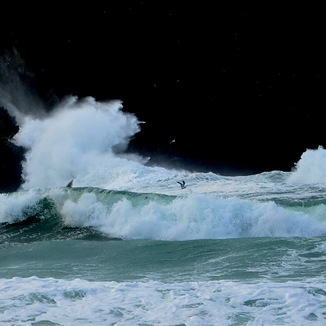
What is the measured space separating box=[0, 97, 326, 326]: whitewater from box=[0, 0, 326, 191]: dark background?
863 centimetres

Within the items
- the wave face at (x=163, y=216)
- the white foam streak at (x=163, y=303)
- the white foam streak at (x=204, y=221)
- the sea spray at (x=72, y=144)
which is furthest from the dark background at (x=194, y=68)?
the white foam streak at (x=163, y=303)

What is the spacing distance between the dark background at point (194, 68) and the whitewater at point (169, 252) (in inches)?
340

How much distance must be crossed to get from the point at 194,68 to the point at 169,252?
24875 mm

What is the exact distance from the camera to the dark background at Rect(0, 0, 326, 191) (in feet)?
103

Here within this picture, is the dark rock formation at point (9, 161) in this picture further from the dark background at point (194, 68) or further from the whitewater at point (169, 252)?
the whitewater at point (169, 252)

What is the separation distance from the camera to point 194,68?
108ft

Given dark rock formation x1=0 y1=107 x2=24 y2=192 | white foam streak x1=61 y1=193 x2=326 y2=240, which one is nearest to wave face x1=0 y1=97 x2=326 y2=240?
white foam streak x1=61 y1=193 x2=326 y2=240

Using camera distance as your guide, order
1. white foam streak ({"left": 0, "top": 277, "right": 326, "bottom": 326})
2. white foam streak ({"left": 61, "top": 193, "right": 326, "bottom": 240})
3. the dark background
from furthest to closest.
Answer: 1. the dark background
2. white foam streak ({"left": 61, "top": 193, "right": 326, "bottom": 240})
3. white foam streak ({"left": 0, "top": 277, "right": 326, "bottom": 326})

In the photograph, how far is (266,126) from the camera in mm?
32031

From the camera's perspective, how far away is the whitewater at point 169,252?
5.09m

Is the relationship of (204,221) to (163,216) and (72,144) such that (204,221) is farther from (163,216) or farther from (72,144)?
(72,144)

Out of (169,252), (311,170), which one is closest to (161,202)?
(169,252)

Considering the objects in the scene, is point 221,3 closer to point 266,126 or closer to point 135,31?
point 135,31

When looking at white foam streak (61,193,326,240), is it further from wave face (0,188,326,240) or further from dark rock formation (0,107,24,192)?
dark rock formation (0,107,24,192)
